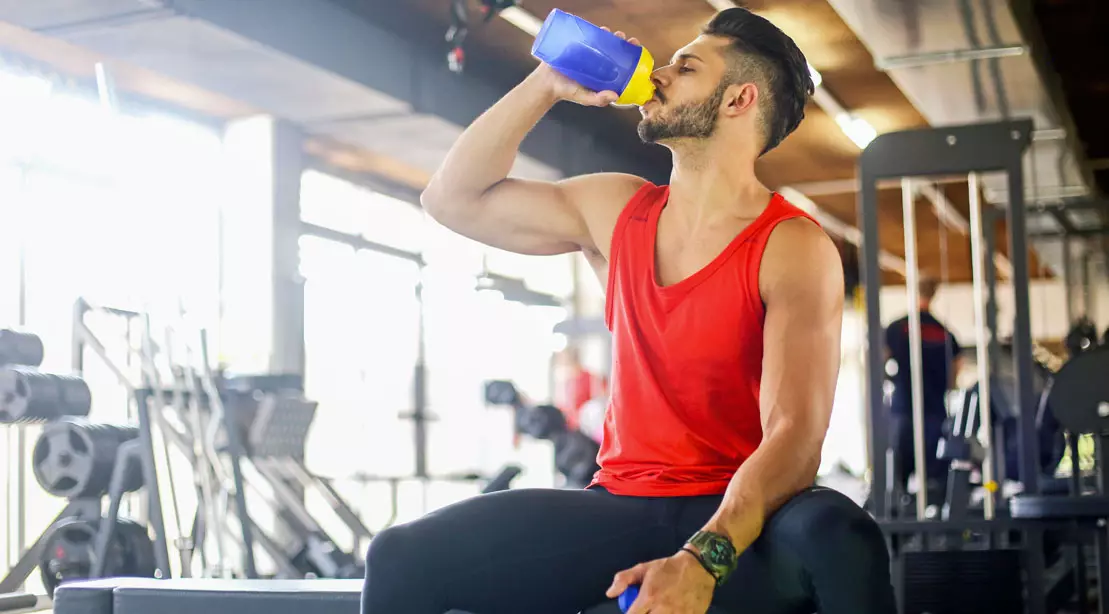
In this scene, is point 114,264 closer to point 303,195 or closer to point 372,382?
point 303,195

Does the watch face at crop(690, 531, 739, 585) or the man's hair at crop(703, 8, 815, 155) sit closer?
the watch face at crop(690, 531, 739, 585)

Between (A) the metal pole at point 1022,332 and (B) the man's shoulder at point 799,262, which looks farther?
(A) the metal pole at point 1022,332

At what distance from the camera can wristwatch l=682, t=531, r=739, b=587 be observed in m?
1.05

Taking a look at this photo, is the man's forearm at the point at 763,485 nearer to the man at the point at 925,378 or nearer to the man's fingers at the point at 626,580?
the man's fingers at the point at 626,580

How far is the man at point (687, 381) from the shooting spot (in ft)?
3.57

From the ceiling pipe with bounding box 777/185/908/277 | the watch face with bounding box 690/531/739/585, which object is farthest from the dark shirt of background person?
the watch face with bounding box 690/531/739/585

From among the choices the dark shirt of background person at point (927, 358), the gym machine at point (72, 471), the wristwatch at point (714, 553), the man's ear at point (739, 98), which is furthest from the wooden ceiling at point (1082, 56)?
the wristwatch at point (714, 553)

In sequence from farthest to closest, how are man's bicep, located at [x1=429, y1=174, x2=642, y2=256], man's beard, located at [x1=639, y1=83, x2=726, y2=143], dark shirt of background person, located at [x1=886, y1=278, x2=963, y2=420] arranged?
dark shirt of background person, located at [x1=886, y1=278, x2=963, y2=420] < man's bicep, located at [x1=429, y1=174, x2=642, y2=256] < man's beard, located at [x1=639, y1=83, x2=726, y2=143]

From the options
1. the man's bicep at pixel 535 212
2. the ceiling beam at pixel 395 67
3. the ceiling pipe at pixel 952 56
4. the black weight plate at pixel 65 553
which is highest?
the ceiling beam at pixel 395 67

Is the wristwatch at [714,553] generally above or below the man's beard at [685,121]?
below

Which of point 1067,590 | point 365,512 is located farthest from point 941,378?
point 365,512

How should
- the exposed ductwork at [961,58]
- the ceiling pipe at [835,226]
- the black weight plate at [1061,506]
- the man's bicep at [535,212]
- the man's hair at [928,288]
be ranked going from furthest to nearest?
the ceiling pipe at [835,226], the man's hair at [928,288], the exposed ductwork at [961,58], the black weight plate at [1061,506], the man's bicep at [535,212]

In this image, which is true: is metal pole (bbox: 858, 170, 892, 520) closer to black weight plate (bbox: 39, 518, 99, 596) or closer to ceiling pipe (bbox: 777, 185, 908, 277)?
black weight plate (bbox: 39, 518, 99, 596)

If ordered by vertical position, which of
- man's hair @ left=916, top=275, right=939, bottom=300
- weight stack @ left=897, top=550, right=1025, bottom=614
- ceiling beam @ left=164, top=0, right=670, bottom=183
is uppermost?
ceiling beam @ left=164, top=0, right=670, bottom=183
